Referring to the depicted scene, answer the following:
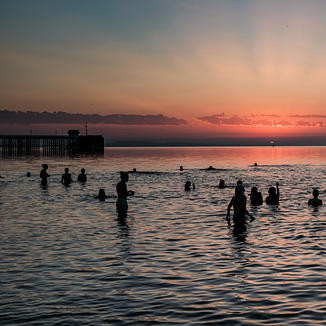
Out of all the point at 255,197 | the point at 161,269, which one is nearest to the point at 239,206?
the point at 255,197

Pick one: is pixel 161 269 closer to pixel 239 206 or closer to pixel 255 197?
pixel 239 206

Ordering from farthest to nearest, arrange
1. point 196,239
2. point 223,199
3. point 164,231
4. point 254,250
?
point 223,199 < point 164,231 < point 196,239 < point 254,250

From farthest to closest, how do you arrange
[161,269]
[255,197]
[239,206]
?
[255,197] < [239,206] < [161,269]

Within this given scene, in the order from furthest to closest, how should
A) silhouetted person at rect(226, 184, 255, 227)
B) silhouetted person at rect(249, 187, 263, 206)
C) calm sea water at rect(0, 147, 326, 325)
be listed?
silhouetted person at rect(249, 187, 263, 206)
silhouetted person at rect(226, 184, 255, 227)
calm sea water at rect(0, 147, 326, 325)

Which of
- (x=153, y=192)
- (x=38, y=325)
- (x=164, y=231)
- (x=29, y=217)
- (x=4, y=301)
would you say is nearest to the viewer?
(x=38, y=325)

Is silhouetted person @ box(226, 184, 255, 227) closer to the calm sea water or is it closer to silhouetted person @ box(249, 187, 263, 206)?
the calm sea water

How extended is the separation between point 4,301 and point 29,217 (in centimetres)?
1409

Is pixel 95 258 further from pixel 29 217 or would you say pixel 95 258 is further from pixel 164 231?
pixel 29 217

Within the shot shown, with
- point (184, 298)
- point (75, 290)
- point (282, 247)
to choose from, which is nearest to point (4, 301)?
point (75, 290)

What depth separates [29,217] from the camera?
78.8ft

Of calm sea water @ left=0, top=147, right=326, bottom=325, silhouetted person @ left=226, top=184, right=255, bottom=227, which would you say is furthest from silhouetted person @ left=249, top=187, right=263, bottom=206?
silhouetted person @ left=226, top=184, right=255, bottom=227

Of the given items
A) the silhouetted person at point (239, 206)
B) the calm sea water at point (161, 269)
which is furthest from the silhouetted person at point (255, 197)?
the silhouetted person at point (239, 206)

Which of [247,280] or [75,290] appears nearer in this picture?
[75,290]

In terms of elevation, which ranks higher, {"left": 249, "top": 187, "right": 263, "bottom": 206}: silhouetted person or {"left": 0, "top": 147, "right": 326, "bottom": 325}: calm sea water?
{"left": 249, "top": 187, "right": 263, "bottom": 206}: silhouetted person
